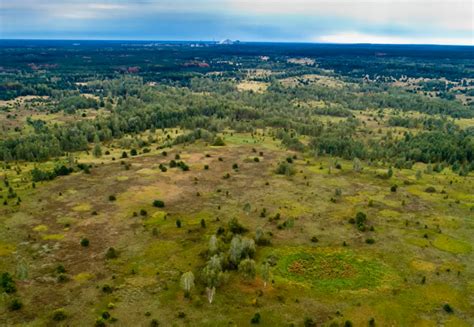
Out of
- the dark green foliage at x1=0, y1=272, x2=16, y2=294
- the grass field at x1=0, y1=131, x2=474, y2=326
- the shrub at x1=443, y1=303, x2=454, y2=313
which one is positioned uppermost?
the dark green foliage at x1=0, y1=272, x2=16, y2=294

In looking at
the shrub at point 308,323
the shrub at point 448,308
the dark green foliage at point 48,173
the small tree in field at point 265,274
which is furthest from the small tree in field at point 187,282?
the dark green foliage at point 48,173

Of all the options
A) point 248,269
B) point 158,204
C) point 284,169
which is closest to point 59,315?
point 248,269

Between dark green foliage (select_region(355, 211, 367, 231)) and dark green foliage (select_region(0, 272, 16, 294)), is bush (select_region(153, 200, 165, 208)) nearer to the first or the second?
dark green foliage (select_region(0, 272, 16, 294))

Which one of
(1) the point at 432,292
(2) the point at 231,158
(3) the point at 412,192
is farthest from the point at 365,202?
(2) the point at 231,158

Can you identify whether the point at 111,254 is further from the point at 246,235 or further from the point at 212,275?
the point at 246,235

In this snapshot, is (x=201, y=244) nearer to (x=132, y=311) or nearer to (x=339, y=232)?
(x=132, y=311)

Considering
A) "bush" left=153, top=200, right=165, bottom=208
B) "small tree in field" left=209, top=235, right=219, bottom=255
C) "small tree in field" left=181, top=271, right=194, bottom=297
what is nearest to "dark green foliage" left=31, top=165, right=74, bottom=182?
"bush" left=153, top=200, right=165, bottom=208
